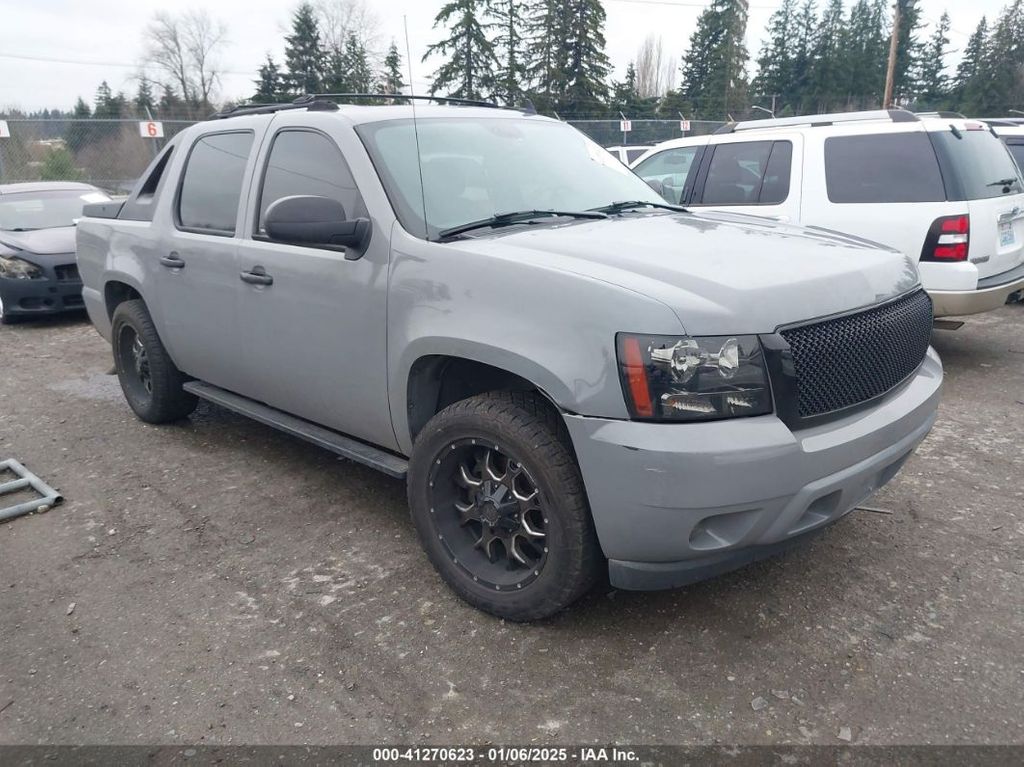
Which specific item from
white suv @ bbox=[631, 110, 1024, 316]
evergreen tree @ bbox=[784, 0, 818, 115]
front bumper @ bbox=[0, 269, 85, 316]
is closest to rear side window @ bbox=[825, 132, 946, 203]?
white suv @ bbox=[631, 110, 1024, 316]

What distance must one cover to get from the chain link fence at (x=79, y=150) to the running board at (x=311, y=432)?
43.0ft

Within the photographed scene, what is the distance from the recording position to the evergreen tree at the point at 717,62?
55469 millimetres

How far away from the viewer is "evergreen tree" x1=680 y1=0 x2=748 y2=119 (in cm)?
5547

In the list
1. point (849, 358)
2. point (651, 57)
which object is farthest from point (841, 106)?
point (849, 358)

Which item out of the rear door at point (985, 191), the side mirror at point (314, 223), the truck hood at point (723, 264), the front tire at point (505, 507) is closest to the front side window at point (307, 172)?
the side mirror at point (314, 223)

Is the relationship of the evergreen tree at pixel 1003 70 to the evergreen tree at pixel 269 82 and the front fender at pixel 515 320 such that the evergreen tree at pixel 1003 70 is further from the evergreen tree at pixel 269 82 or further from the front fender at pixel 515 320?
the front fender at pixel 515 320

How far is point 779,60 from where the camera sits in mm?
64938

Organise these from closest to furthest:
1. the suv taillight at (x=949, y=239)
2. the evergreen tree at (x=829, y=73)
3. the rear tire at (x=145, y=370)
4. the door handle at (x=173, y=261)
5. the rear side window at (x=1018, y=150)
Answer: the door handle at (x=173, y=261) → the rear tire at (x=145, y=370) → the suv taillight at (x=949, y=239) → the rear side window at (x=1018, y=150) → the evergreen tree at (x=829, y=73)

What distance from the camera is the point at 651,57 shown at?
58.7 meters

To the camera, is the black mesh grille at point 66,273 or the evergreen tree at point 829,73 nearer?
the black mesh grille at point 66,273

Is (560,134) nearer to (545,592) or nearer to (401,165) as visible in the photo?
(401,165)

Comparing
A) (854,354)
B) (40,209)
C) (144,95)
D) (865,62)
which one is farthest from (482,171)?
(865,62)

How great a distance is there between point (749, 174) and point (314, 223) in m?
4.70

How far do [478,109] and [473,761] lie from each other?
122 inches
